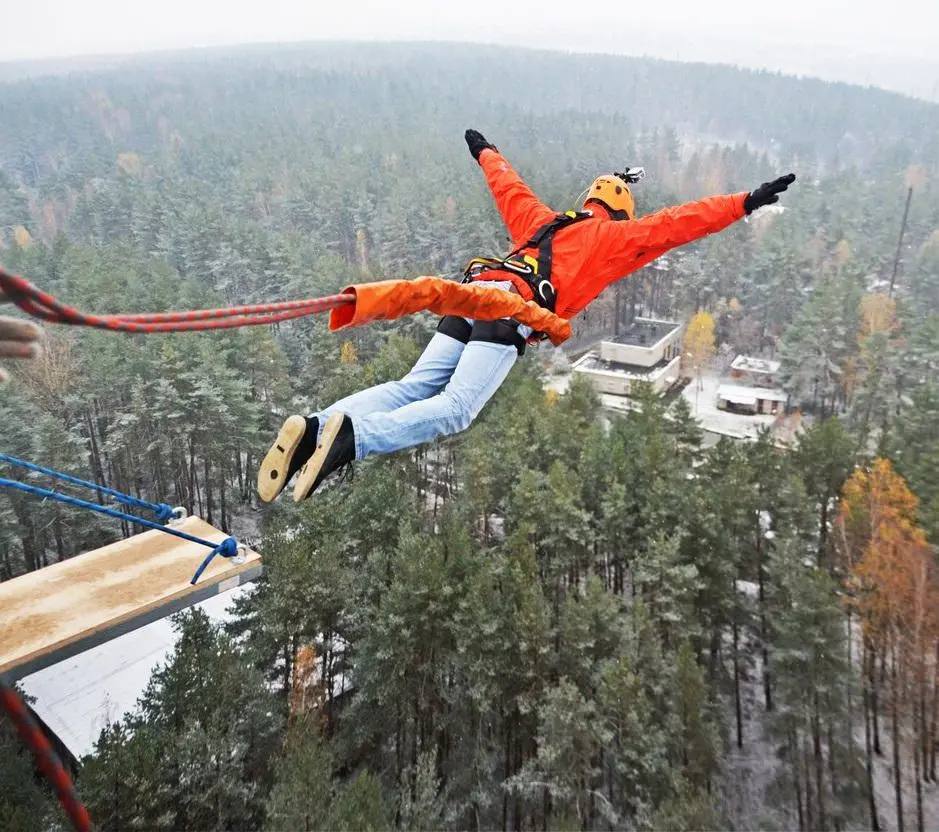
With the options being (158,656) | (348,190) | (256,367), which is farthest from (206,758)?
(348,190)

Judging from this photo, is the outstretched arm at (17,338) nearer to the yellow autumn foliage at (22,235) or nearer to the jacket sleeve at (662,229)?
the jacket sleeve at (662,229)

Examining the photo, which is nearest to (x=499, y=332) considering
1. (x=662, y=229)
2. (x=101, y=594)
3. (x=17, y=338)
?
(x=662, y=229)

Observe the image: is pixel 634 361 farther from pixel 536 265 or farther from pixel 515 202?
pixel 536 265

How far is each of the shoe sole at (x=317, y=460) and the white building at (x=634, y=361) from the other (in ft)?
114

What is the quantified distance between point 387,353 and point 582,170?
54619mm

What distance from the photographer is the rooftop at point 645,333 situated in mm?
41969

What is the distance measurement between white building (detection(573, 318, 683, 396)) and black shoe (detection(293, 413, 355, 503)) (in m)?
34.7

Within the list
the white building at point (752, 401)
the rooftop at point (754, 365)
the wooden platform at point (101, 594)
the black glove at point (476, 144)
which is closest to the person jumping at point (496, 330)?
the black glove at point (476, 144)

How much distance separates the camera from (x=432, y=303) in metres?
4.05

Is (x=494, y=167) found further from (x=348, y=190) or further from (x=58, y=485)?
(x=348, y=190)

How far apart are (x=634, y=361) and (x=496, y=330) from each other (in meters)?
36.9

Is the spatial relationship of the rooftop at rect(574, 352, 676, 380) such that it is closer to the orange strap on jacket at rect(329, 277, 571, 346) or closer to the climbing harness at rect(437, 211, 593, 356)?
the climbing harness at rect(437, 211, 593, 356)

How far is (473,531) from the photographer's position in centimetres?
2142

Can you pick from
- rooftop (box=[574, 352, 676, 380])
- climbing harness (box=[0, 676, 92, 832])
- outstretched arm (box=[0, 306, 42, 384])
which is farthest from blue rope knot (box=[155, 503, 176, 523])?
rooftop (box=[574, 352, 676, 380])
